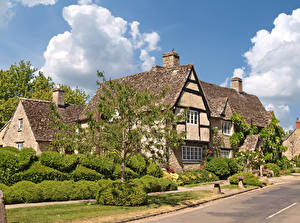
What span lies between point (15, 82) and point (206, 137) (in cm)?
3463

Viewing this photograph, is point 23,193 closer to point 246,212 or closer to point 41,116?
point 246,212

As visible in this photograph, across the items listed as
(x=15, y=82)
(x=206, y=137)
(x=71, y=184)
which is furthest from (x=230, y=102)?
(x=15, y=82)

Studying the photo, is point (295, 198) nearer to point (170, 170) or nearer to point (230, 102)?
point (170, 170)

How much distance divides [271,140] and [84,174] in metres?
24.9

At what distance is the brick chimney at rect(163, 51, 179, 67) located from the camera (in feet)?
109

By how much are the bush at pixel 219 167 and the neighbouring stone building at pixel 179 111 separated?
42.2 inches

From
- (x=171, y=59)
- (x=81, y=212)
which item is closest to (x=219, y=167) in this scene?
(x=171, y=59)

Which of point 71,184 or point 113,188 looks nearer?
point 113,188

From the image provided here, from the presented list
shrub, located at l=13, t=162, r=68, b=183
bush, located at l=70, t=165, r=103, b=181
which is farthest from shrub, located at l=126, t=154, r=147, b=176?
shrub, located at l=13, t=162, r=68, b=183

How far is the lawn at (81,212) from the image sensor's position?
39.9ft

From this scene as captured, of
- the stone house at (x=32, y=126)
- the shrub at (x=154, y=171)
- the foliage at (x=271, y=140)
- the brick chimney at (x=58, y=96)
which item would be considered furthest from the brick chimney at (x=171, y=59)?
the foliage at (x=271, y=140)

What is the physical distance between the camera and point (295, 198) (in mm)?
18609

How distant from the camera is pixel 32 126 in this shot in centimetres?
3216

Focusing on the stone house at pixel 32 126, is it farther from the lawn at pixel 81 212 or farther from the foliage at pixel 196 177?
the lawn at pixel 81 212
